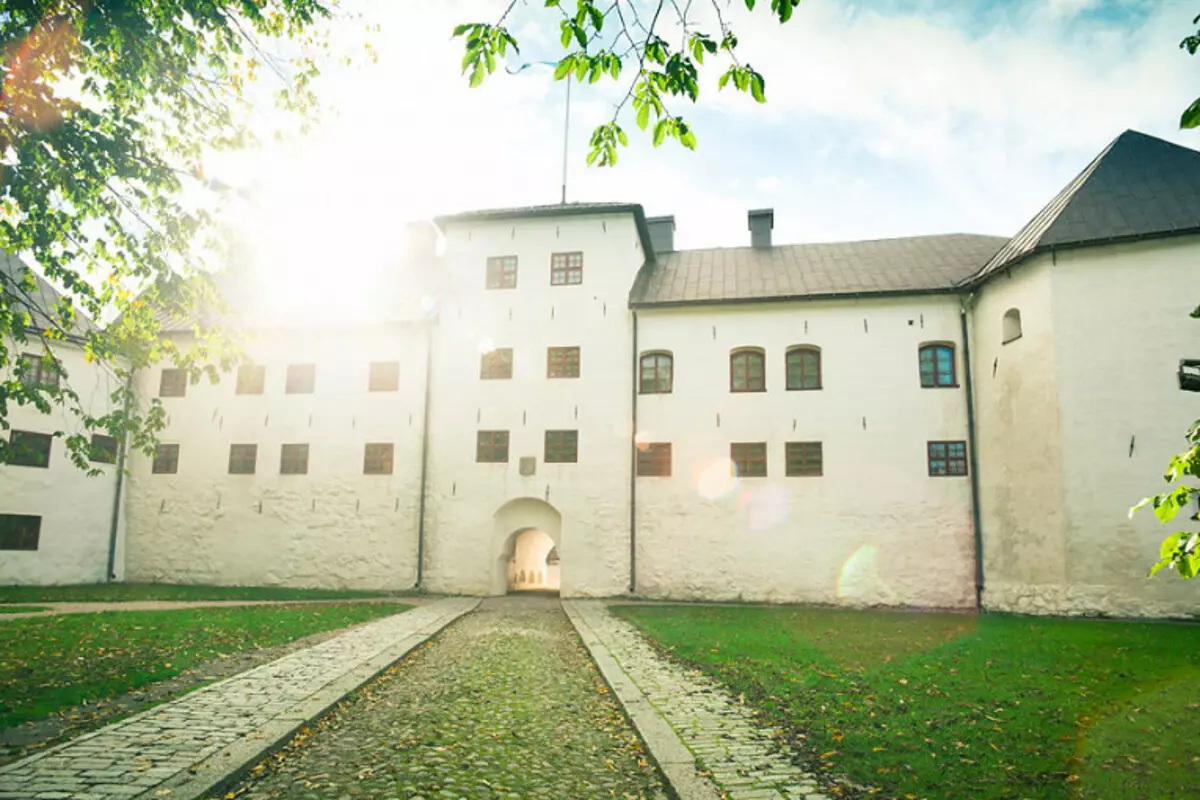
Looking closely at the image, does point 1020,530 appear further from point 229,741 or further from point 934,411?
point 229,741

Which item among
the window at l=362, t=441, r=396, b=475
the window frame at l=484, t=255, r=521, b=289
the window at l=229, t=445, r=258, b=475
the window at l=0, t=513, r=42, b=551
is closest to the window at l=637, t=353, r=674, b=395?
the window frame at l=484, t=255, r=521, b=289

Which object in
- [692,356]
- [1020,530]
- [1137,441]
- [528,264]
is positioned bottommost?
[1020,530]

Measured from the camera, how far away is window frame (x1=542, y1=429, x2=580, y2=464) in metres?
19.6

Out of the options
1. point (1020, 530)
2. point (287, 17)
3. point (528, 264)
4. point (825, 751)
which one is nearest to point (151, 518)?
point (528, 264)

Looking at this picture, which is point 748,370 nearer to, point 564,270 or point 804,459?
point 804,459

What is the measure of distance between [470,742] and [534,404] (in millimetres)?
14605

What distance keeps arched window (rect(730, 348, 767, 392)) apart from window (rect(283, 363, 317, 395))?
12485mm

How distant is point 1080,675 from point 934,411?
11181 millimetres

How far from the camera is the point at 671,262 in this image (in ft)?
74.9

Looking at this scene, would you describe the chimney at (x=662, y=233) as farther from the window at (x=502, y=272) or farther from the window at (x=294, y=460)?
the window at (x=294, y=460)

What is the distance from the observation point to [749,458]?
62.2 feet

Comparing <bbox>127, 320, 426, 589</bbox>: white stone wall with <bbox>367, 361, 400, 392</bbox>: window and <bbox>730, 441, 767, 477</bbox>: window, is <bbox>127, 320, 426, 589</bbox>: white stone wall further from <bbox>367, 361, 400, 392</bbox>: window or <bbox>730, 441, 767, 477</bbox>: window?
<bbox>730, 441, 767, 477</bbox>: window

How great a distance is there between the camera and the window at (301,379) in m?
21.5

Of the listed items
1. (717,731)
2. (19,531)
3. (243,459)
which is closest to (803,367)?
(717,731)
